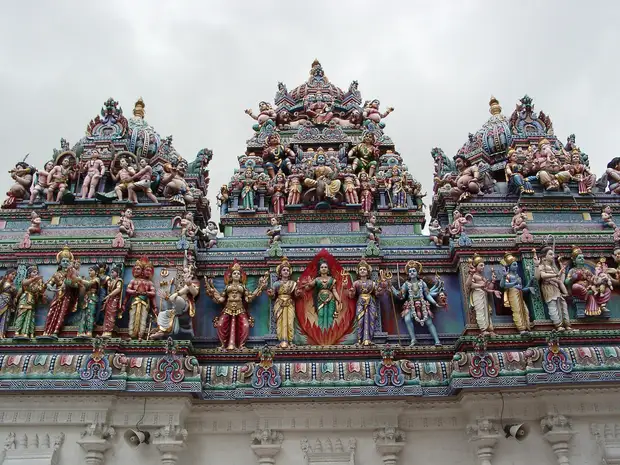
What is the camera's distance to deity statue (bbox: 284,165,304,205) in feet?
56.9

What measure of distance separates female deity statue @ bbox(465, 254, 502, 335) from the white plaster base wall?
193 centimetres

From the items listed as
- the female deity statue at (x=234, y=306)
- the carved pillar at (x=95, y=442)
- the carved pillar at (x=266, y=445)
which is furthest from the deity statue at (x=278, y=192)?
the carved pillar at (x=95, y=442)

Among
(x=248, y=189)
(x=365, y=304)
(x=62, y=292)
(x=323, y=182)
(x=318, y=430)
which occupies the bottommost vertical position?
(x=318, y=430)

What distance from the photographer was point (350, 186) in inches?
693

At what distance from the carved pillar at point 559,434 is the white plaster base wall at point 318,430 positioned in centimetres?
2

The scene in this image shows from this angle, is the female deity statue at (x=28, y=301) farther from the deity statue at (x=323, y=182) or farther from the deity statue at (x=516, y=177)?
the deity statue at (x=516, y=177)

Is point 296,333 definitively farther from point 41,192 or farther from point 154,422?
point 41,192

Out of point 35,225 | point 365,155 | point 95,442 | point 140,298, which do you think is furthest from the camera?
point 365,155

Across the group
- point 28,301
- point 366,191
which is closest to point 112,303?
point 28,301

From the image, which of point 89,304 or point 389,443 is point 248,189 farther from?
point 389,443

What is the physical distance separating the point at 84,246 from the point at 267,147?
636 cm

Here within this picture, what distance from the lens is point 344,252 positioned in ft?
52.1

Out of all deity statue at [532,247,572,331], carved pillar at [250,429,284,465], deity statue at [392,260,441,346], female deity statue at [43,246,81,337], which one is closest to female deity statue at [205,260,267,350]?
carved pillar at [250,429,284,465]

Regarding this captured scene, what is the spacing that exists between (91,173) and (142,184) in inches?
59.5
